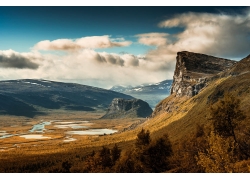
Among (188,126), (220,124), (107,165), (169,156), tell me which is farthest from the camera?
(188,126)

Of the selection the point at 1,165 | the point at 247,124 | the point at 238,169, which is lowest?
the point at 1,165

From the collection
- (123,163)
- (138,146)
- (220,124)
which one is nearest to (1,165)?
(123,163)

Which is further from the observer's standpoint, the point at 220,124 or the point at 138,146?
the point at 138,146

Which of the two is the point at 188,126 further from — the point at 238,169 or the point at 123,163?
the point at 238,169

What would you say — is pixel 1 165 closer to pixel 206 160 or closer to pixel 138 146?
pixel 138 146

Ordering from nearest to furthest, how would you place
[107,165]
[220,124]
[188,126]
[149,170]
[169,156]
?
[220,124], [149,170], [169,156], [107,165], [188,126]

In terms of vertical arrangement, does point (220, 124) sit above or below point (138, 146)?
above

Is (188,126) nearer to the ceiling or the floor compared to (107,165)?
nearer to the ceiling
